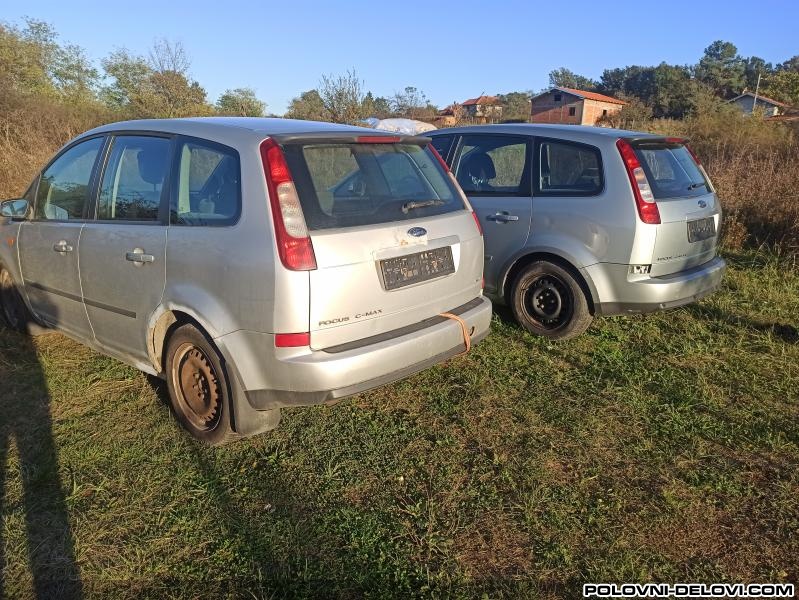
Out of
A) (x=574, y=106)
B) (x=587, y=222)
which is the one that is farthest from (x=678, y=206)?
(x=574, y=106)

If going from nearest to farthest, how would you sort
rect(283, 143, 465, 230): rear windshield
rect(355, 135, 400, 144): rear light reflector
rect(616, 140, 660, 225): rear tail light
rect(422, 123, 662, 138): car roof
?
rect(283, 143, 465, 230): rear windshield < rect(355, 135, 400, 144): rear light reflector < rect(616, 140, 660, 225): rear tail light < rect(422, 123, 662, 138): car roof

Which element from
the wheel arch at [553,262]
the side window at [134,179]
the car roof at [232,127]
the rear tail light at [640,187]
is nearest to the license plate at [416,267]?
the car roof at [232,127]

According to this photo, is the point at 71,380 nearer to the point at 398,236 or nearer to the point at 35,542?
the point at 35,542

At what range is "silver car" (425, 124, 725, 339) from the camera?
4250mm

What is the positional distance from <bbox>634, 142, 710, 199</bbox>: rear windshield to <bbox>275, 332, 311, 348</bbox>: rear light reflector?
10.2ft

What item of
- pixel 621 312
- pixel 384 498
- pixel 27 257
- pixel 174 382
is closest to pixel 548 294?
pixel 621 312

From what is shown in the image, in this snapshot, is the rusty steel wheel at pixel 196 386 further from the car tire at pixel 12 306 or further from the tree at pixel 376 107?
the tree at pixel 376 107

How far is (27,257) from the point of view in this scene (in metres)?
4.11

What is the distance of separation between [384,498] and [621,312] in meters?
2.67

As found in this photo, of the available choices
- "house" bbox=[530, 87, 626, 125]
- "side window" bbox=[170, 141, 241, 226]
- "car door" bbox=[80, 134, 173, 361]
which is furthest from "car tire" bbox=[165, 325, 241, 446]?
"house" bbox=[530, 87, 626, 125]

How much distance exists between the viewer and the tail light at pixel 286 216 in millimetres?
2582

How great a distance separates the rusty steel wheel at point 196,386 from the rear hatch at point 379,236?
81 cm

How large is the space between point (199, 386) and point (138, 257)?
81 centimetres

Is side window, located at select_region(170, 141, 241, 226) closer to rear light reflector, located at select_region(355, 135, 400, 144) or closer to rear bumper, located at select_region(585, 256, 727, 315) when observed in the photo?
rear light reflector, located at select_region(355, 135, 400, 144)
